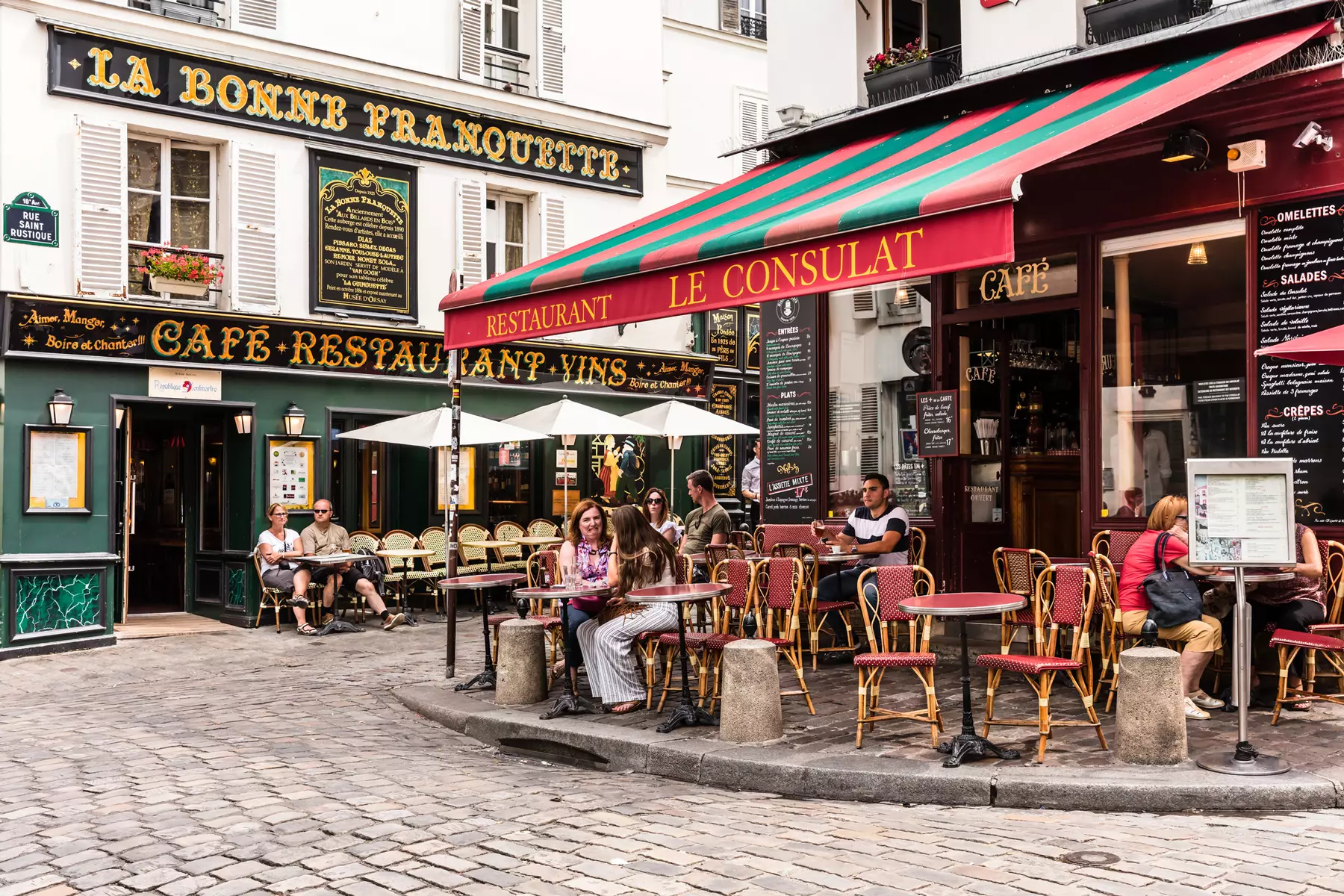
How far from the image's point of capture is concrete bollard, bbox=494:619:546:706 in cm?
789

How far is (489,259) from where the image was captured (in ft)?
53.3

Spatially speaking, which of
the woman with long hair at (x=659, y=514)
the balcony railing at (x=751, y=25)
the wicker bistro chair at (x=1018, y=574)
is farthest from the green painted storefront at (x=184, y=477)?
the wicker bistro chair at (x=1018, y=574)

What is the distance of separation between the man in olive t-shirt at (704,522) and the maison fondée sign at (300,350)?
4378mm

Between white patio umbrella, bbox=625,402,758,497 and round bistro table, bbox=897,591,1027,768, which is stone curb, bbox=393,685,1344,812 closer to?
round bistro table, bbox=897,591,1027,768

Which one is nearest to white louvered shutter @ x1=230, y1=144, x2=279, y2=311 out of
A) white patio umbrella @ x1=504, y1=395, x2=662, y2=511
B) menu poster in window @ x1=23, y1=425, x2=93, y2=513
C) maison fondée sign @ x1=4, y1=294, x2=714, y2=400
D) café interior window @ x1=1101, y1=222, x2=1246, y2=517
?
maison fondée sign @ x1=4, y1=294, x2=714, y2=400

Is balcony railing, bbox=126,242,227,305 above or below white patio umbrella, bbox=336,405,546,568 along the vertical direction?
above

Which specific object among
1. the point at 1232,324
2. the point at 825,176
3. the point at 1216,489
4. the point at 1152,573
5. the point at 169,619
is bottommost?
the point at 169,619

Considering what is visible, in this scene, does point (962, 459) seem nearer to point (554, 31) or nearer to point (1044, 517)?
point (1044, 517)

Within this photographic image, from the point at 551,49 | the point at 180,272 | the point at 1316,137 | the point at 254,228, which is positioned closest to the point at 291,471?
the point at 180,272

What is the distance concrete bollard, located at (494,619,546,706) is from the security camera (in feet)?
18.4

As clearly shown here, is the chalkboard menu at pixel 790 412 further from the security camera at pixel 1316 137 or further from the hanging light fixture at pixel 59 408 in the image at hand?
the hanging light fixture at pixel 59 408

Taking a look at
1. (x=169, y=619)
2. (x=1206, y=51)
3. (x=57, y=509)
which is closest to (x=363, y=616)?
(x=169, y=619)

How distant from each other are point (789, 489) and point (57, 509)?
7.16 m

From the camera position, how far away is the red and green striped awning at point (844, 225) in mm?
5836
